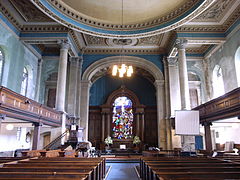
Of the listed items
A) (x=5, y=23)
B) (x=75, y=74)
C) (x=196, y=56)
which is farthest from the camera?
A: (x=196, y=56)

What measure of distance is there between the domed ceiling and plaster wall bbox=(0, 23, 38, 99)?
279cm

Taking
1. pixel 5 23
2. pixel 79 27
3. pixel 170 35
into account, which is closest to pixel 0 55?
pixel 5 23

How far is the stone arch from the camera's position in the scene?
15930 mm

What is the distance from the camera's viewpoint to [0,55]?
11.1 meters

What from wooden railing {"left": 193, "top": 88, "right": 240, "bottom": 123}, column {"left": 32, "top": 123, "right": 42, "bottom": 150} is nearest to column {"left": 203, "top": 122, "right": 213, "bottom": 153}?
wooden railing {"left": 193, "top": 88, "right": 240, "bottom": 123}

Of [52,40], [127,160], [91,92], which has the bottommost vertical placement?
[127,160]

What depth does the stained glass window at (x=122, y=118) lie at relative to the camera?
18.7 m

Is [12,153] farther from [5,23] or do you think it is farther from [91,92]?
[91,92]

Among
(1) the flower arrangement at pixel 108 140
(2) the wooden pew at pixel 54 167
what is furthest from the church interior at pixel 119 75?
(2) the wooden pew at pixel 54 167

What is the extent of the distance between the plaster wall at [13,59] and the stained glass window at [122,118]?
7.95 meters

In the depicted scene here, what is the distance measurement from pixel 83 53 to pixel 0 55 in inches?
248

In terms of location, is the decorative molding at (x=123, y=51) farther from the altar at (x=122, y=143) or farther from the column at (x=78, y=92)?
the altar at (x=122, y=143)

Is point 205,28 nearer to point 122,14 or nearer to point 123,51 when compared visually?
point 122,14

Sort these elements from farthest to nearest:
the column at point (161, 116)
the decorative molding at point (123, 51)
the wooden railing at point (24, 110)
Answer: the decorative molding at point (123, 51) < the column at point (161, 116) < the wooden railing at point (24, 110)
